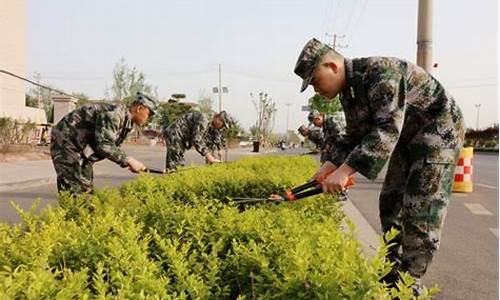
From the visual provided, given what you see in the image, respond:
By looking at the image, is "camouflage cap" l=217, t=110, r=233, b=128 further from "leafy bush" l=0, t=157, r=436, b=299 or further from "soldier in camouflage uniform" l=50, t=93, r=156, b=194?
"leafy bush" l=0, t=157, r=436, b=299

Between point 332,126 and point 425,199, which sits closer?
point 425,199

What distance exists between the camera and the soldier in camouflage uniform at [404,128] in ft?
8.11

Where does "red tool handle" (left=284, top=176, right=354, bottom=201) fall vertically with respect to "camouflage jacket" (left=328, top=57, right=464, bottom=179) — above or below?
below

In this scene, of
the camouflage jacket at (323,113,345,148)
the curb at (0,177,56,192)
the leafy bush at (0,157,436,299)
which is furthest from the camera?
the curb at (0,177,56,192)

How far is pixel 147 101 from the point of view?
4465 millimetres

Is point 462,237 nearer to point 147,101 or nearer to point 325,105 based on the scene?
point 147,101

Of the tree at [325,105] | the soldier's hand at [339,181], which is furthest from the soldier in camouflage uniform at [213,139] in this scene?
the tree at [325,105]

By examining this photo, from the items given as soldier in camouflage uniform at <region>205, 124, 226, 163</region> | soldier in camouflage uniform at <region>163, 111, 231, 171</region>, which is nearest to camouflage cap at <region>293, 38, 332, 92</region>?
soldier in camouflage uniform at <region>163, 111, 231, 171</region>

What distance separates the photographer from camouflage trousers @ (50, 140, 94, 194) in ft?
14.7

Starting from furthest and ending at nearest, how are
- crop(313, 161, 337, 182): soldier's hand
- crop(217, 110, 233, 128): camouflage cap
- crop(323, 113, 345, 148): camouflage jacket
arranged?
1. crop(217, 110, 233, 128): camouflage cap
2. crop(323, 113, 345, 148): camouflage jacket
3. crop(313, 161, 337, 182): soldier's hand

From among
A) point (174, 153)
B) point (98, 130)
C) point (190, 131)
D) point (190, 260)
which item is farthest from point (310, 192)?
point (174, 153)

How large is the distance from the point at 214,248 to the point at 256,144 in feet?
144

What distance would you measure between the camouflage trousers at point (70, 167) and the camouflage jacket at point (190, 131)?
11.1ft

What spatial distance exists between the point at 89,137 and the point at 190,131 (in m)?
3.72
